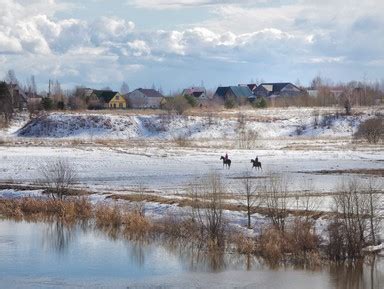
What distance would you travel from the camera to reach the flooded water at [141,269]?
2200 cm

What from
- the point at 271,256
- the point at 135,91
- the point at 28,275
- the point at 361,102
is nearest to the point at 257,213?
the point at 271,256

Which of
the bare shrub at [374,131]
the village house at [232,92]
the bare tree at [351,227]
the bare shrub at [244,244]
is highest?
the village house at [232,92]

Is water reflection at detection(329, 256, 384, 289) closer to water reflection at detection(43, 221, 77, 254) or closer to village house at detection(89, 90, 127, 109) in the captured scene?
water reflection at detection(43, 221, 77, 254)

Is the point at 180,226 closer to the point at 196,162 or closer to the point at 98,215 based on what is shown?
the point at 98,215

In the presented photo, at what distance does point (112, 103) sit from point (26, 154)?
274ft

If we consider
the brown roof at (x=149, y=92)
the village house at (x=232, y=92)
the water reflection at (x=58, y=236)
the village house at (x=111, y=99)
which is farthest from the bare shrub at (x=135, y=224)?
the brown roof at (x=149, y=92)

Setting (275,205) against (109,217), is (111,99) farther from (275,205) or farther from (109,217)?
(275,205)

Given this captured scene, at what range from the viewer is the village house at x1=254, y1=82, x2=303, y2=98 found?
165 m

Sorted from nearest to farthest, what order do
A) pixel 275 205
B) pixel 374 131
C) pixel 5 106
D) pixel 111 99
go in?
1. pixel 275 205
2. pixel 374 131
3. pixel 5 106
4. pixel 111 99

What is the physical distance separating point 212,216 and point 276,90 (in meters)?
149

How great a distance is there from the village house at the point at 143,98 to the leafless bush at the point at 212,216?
120 m

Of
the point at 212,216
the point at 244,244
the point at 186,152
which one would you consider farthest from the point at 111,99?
the point at 244,244

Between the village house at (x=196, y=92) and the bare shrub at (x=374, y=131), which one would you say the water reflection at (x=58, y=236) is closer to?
the bare shrub at (x=374, y=131)

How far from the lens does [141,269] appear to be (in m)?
24.1
